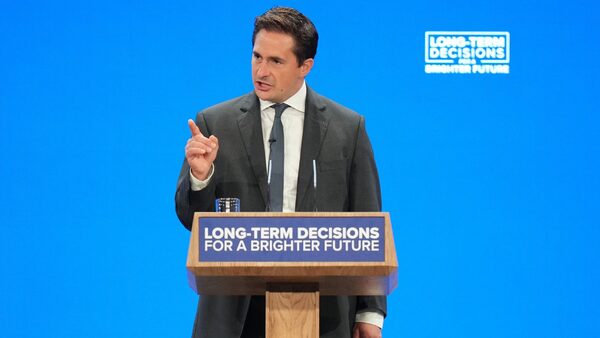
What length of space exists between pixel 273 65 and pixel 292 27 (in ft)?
0.45

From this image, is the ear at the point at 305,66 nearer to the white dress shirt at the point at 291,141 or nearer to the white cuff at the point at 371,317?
the white dress shirt at the point at 291,141

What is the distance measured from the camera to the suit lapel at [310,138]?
2734 mm

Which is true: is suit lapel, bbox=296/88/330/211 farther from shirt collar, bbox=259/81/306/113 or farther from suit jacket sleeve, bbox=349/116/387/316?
suit jacket sleeve, bbox=349/116/387/316

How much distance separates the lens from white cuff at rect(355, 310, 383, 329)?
279cm

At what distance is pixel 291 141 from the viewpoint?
2850 millimetres

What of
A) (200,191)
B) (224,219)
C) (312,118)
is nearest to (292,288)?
(224,219)

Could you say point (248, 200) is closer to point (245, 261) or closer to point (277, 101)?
point (277, 101)

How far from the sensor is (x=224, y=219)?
2.09m

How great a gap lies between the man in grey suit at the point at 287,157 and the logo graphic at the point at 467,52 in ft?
3.15

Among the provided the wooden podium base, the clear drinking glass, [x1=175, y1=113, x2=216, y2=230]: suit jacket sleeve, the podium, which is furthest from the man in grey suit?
the podium

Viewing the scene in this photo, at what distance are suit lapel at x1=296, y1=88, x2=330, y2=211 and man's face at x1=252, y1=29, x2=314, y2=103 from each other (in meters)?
0.10

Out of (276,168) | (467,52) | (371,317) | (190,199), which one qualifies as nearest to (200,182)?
(190,199)

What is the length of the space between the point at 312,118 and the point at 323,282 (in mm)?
786

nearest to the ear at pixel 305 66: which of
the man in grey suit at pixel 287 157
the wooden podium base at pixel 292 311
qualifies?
the man in grey suit at pixel 287 157
